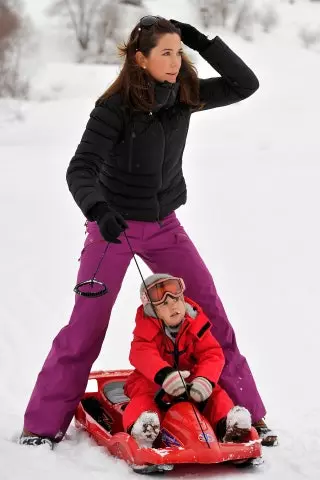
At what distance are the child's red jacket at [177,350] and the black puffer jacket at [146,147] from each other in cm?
49

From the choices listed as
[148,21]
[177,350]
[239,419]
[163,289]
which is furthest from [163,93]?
[239,419]

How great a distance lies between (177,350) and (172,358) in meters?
0.04

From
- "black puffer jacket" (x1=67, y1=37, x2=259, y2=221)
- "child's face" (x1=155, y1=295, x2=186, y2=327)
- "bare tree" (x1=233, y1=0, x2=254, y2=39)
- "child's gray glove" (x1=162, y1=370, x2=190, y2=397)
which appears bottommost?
"child's gray glove" (x1=162, y1=370, x2=190, y2=397)

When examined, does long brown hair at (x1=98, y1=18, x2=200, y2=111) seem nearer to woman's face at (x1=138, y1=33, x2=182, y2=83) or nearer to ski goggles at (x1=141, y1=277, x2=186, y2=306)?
woman's face at (x1=138, y1=33, x2=182, y2=83)

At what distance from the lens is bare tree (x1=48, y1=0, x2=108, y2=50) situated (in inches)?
899

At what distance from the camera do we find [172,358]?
393 centimetres

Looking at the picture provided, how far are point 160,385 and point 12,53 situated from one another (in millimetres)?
18606

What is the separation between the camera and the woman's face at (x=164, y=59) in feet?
12.4

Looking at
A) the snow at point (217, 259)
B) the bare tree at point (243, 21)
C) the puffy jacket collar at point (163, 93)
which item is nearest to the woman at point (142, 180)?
the puffy jacket collar at point (163, 93)

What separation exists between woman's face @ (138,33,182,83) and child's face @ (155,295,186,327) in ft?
3.14

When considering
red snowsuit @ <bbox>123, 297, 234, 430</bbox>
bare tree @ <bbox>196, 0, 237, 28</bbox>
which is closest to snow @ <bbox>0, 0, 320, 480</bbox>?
red snowsuit @ <bbox>123, 297, 234, 430</bbox>

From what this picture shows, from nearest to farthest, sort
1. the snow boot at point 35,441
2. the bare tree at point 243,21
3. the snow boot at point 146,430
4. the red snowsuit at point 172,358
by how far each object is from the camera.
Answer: the snow boot at point 146,430, the red snowsuit at point 172,358, the snow boot at point 35,441, the bare tree at point 243,21

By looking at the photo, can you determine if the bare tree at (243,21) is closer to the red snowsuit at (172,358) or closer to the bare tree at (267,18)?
the bare tree at (267,18)

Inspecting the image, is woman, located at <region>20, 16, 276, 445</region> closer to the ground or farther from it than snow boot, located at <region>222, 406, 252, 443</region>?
farther from it
